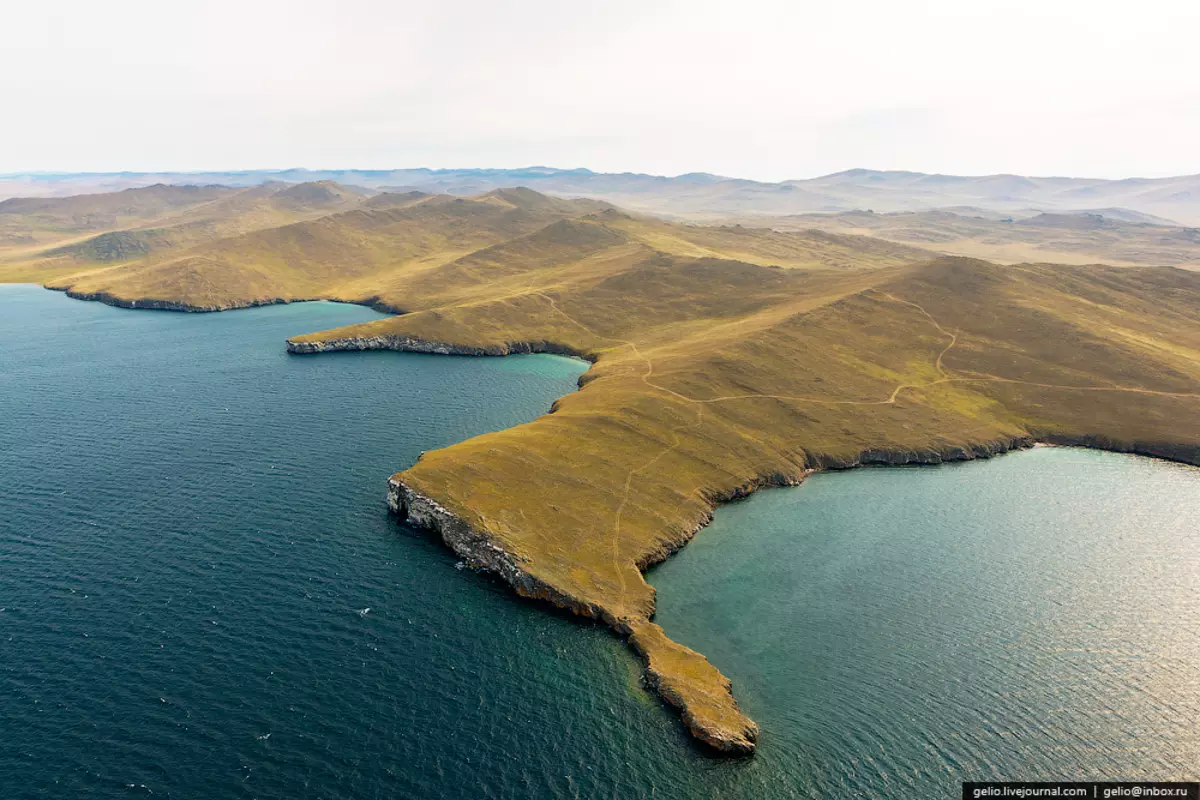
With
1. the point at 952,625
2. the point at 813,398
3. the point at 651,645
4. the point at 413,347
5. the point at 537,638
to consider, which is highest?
the point at 413,347

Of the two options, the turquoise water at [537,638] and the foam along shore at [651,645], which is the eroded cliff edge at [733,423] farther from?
the turquoise water at [537,638]

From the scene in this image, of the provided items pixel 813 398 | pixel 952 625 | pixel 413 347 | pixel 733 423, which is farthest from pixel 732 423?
pixel 413 347

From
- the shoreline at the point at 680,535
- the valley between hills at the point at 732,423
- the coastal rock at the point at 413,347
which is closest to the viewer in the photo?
the shoreline at the point at 680,535

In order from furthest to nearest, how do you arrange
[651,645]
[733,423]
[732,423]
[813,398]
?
1. [813,398]
2. [733,423]
3. [732,423]
4. [651,645]

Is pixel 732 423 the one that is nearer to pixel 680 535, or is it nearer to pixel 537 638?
pixel 680 535

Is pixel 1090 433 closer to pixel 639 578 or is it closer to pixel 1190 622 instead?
pixel 1190 622

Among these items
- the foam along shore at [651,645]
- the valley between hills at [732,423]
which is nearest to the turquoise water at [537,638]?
the foam along shore at [651,645]

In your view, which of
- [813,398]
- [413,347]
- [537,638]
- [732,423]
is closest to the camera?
[537,638]

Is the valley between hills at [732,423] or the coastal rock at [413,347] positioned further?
the coastal rock at [413,347]

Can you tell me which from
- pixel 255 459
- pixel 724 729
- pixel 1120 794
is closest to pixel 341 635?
pixel 724 729
